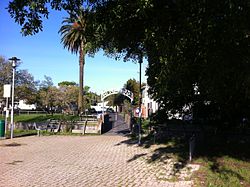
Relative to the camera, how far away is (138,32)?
385 inches

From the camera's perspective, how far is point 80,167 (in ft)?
36.1

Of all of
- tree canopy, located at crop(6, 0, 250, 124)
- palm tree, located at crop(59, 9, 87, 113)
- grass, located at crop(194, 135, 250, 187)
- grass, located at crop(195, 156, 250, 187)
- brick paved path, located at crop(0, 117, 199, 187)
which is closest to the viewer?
tree canopy, located at crop(6, 0, 250, 124)

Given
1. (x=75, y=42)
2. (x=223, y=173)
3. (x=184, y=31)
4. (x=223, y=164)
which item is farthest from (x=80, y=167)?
(x=75, y=42)

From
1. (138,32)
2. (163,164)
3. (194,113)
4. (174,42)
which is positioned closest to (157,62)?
(138,32)

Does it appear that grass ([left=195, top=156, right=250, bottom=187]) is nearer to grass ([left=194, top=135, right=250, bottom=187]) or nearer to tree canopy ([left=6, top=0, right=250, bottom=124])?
grass ([left=194, top=135, right=250, bottom=187])

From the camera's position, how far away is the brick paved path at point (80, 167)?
8930 mm

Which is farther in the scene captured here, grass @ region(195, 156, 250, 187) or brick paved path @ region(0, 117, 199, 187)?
brick paved path @ region(0, 117, 199, 187)

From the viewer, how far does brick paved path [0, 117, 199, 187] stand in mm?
8930

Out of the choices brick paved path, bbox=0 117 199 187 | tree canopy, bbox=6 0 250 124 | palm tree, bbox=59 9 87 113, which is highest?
palm tree, bbox=59 9 87 113

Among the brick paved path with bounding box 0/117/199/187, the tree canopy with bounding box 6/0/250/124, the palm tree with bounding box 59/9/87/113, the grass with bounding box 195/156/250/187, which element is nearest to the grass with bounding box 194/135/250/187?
the grass with bounding box 195/156/250/187

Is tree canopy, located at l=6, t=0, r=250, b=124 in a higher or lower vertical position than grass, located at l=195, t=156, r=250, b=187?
higher

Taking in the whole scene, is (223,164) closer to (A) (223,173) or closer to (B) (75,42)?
(A) (223,173)

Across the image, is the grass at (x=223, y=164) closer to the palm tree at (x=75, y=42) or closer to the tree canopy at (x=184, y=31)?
the tree canopy at (x=184, y=31)

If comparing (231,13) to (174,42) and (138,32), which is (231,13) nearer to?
(174,42)
